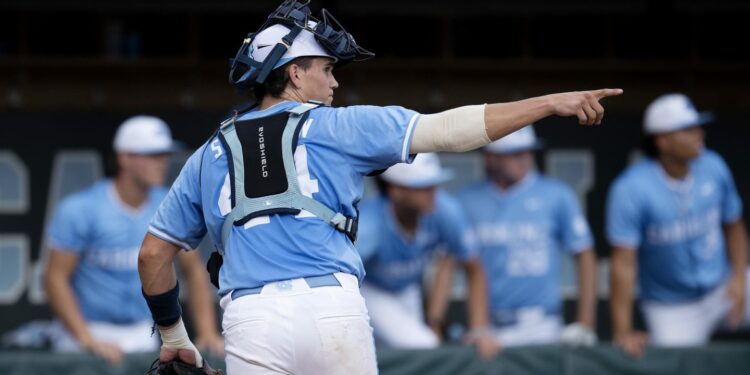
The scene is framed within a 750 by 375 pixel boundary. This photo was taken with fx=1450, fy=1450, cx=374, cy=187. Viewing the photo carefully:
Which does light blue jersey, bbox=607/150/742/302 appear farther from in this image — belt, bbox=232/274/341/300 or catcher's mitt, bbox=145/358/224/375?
belt, bbox=232/274/341/300

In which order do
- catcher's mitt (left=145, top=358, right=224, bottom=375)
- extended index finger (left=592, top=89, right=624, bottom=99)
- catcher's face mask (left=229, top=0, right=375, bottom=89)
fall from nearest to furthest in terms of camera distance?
extended index finger (left=592, top=89, right=624, bottom=99), catcher's face mask (left=229, top=0, right=375, bottom=89), catcher's mitt (left=145, top=358, right=224, bottom=375)

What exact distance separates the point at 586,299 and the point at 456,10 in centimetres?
209

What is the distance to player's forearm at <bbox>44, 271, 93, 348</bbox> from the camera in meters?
7.31

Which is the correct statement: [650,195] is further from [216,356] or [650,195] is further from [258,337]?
[258,337]

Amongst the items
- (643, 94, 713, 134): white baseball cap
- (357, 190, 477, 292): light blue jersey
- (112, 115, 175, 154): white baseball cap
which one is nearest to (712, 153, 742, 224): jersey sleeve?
(643, 94, 713, 134): white baseball cap

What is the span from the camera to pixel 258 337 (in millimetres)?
4031

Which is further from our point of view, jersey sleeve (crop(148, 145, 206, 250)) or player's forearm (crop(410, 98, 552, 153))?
jersey sleeve (crop(148, 145, 206, 250))

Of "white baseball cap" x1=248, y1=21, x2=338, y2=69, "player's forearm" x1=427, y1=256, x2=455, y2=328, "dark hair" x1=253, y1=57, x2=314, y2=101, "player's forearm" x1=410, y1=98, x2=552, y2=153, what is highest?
"white baseball cap" x1=248, y1=21, x2=338, y2=69

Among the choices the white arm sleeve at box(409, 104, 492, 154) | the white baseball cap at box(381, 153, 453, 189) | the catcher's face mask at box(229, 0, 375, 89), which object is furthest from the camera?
the white baseball cap at box(381, 153, 453, 189)

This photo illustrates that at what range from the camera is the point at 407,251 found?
25.2ft

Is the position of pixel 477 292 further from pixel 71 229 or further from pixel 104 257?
pixel 71 229

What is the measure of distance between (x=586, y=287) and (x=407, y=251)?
3.42 ft

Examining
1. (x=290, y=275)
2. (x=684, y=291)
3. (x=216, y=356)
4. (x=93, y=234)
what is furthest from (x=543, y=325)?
(x=290, y=275)

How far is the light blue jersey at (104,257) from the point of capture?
770cm
